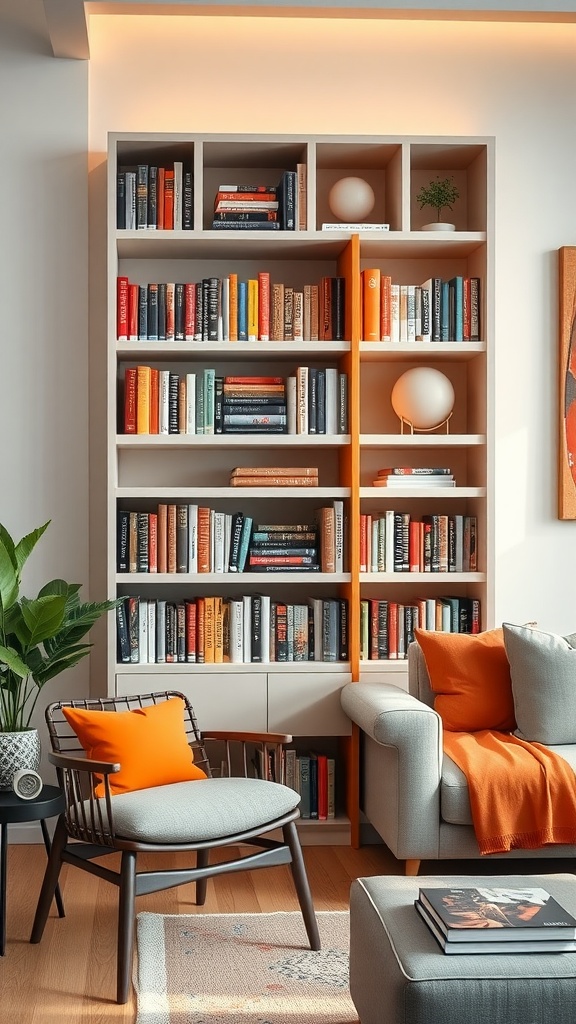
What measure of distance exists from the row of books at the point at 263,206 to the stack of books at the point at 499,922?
264 cm

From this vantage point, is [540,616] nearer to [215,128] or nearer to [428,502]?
[428,502]

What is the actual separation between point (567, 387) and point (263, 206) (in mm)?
1432

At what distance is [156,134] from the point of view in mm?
3896

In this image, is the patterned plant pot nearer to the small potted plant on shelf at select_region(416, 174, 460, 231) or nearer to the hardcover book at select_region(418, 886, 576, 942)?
the hardcover book at select_region(418, 886, 576, 942)

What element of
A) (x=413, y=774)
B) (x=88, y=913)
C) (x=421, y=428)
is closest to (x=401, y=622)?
(x=421, y=428)

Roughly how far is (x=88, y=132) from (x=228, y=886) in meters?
2.91

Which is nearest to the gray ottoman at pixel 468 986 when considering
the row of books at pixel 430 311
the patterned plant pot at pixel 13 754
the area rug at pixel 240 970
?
the area rug at pixel 240 970

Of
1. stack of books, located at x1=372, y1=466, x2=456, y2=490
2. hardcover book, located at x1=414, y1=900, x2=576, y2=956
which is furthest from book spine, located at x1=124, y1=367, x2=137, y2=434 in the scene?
hardcover book, located at x1=414, y1=900, x2=576, y2=956

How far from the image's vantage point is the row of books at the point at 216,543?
3.93 m

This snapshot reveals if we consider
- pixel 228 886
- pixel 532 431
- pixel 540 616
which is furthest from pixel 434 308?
pixel 228 886

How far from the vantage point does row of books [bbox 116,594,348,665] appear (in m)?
3.92

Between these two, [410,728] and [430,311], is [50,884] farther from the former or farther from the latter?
[430,311]

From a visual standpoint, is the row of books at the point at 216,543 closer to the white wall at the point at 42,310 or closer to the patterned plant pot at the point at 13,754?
the white wall at the point at 42,310

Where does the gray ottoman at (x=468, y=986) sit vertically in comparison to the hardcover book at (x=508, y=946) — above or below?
below
